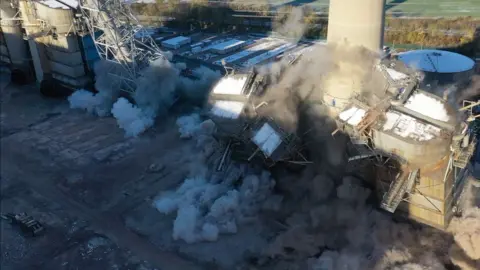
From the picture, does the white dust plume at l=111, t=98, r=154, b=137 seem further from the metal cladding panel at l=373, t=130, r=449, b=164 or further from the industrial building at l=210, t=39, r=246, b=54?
the metal cladding panel at l=373, t=130, r=449, b=164

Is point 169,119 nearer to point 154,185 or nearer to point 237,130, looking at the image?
point 154,185

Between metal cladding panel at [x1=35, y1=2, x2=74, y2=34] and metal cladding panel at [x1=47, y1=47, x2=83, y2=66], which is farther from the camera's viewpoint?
metal cladding panel at [x1=47, y1=47, x2=83, y2=66]

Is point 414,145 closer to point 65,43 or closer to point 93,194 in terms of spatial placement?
point 93,194

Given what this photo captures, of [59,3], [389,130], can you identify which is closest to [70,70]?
[59,3]

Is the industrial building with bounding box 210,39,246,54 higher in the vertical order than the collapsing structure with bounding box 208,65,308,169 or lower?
lower

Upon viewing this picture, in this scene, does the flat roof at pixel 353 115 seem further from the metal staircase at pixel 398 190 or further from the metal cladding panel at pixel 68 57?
the metal cladding panel at pixel 68 57

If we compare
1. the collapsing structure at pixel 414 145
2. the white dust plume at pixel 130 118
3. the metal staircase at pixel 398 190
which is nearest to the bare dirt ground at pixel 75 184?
the white dust plume at pixel 130 118

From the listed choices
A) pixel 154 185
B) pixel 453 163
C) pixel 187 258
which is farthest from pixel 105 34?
pixel 453 163

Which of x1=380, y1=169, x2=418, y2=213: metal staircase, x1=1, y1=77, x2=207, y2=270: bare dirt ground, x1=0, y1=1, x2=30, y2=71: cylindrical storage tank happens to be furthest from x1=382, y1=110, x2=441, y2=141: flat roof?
x1=0, y1=1, x2=30, y2=71: cylindrical storage tank

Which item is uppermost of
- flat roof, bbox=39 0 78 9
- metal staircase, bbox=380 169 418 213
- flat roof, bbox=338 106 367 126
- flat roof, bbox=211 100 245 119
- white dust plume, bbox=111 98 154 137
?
flat roof, bbox=39 0 78 9
